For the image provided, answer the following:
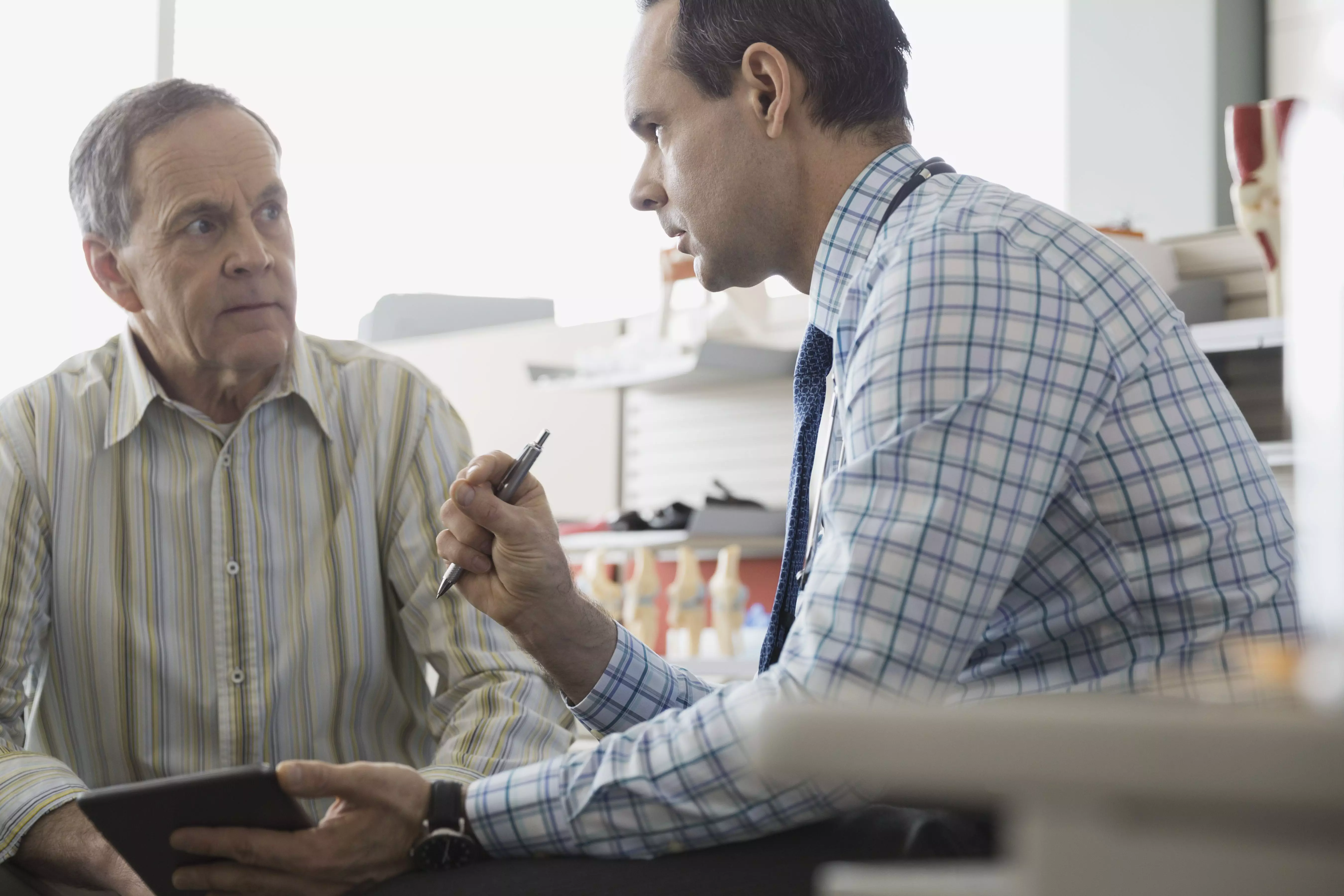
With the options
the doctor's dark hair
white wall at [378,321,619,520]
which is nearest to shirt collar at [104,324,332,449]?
the doctor's dark hair

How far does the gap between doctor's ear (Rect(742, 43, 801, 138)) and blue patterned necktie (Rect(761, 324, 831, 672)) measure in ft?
0.69

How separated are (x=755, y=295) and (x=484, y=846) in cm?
260

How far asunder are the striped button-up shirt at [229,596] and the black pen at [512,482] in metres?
0.27

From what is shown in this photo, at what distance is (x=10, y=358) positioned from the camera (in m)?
4.27

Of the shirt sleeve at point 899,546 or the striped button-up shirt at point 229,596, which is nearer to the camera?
the shirt sleeve at point 899,546

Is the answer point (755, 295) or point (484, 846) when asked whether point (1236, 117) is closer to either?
point (755, 295)

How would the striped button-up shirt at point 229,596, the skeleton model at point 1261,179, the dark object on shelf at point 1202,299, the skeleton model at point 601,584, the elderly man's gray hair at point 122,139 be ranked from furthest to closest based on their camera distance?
the skeleton model at point 601,584, the dark object on shelf at point 1202,299, the skeleton model at point 1261,179, the elderly man's gray hair at point 122,139, the striped button-up shirt at point 229,596

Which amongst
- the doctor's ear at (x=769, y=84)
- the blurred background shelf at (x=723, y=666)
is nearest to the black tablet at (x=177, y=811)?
the doctor's ear at (x=769, y=84)

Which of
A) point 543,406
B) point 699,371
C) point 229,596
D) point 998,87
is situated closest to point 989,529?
point 229,596

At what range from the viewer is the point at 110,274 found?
185 cm

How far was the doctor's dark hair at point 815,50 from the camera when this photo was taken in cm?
130

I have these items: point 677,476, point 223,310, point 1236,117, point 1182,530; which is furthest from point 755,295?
point 1182,530

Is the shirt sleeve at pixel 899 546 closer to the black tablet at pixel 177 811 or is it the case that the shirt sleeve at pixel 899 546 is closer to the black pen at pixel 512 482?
the black tablet at pixel 177 811

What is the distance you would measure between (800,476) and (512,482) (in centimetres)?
29
